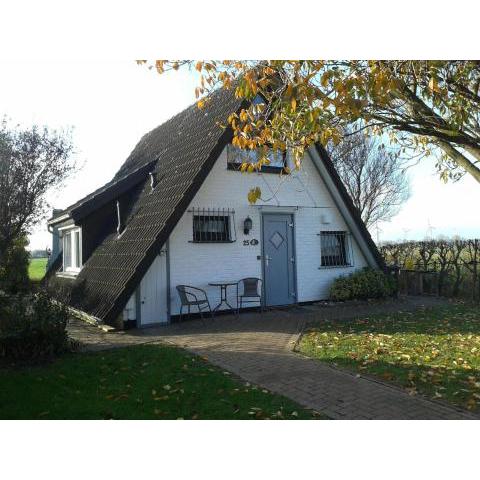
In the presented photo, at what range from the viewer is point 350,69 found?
616 centimetres

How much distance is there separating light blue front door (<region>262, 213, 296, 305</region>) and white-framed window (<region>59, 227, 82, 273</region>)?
5.65 m

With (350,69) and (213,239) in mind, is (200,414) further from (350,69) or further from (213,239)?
(213,239)

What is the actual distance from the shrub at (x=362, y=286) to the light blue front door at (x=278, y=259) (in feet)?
4.84

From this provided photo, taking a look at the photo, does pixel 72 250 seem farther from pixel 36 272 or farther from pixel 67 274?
pixel 36 272

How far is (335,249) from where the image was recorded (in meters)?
13.9

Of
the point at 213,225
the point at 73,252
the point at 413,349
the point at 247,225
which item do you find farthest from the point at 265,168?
the point at 73,252

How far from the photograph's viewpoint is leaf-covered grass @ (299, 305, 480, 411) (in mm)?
5641

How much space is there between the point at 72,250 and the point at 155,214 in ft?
17.1

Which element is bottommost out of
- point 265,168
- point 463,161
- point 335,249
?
point 335,249

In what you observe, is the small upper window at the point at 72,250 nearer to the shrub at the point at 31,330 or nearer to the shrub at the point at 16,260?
the shrub at the point at 16,260

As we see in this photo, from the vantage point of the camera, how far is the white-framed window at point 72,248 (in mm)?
13681

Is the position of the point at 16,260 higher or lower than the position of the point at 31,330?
higher

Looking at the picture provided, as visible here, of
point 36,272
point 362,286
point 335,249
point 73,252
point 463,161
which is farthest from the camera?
point 36,272
